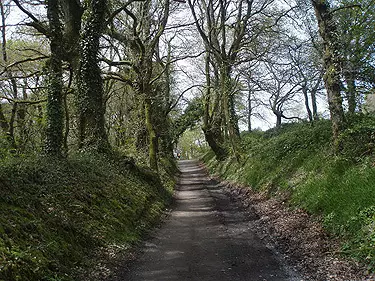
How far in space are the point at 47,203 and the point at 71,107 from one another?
31.5 ft

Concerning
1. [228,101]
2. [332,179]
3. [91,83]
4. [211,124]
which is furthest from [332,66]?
[211,124]

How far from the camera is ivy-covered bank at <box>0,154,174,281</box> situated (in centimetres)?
479

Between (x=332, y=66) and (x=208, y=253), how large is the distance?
21.4 feet

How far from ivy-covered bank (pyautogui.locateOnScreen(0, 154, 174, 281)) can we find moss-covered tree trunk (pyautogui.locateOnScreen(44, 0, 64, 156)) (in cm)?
85

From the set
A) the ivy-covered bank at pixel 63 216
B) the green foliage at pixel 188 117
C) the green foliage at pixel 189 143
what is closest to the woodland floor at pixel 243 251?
the ivy-covered bank at pixel 63 216

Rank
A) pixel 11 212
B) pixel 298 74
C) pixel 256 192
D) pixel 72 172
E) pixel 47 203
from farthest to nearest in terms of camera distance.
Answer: pixel 298 74 → pixel 256 192 → pixel 72 172 → pixel 47 203 → pixel 11 212

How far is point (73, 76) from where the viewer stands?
13.2 meters

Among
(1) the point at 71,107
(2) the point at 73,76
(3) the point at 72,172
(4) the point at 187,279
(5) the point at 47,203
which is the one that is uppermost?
(2) the point at 73,76

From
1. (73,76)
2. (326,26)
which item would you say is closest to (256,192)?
(326,26)

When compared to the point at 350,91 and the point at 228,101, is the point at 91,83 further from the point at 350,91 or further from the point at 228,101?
the point at 228,101

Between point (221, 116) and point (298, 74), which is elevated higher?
point (298, 74)

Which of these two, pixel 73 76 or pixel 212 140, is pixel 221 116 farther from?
pixel 73 76

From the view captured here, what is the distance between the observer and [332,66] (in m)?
9.27

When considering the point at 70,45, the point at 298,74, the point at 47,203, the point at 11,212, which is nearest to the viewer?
the point at 11,212
